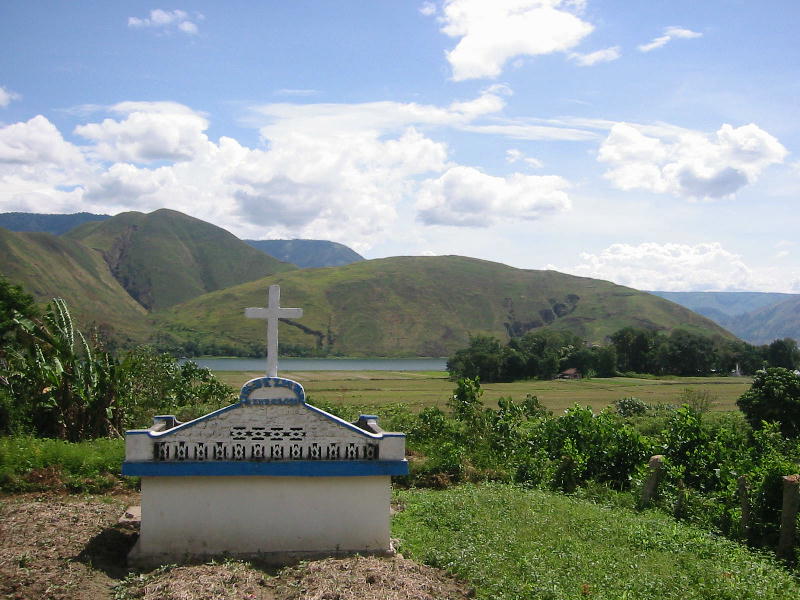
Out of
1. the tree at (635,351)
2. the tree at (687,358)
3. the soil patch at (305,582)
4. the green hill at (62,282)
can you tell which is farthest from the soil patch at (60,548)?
the green hill at (62,282)

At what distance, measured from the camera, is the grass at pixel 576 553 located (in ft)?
24.9

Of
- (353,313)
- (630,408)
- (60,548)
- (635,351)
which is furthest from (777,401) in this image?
(353,313)

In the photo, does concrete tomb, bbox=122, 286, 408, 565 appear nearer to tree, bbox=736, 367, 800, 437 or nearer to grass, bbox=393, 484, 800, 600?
grass, bbox=393, 484, 800, 600

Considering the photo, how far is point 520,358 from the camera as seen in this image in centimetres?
8212

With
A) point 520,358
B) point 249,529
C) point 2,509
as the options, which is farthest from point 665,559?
point 520,358

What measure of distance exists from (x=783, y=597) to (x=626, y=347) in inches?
3478

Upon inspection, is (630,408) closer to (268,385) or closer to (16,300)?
(268,385)

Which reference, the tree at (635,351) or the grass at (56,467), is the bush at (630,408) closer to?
the grass at (56,467)

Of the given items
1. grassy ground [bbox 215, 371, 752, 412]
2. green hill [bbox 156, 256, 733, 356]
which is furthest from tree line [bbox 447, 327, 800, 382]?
green hill [bbox 156, 256, 733, 356]

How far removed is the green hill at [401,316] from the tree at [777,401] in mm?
125790

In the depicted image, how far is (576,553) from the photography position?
873 centimetres

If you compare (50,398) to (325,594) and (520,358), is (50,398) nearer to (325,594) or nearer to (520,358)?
(325,594)

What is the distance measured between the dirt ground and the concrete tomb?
545 mm

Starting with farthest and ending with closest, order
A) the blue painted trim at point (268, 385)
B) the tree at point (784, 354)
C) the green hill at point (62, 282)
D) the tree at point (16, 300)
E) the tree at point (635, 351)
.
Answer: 1. the green hill at point (62, 282)
2. the tree at point (635, 351)
3. the tree at point (784, 354)
4. the tree at point (16, 300)
5. the blue painted trim at point (268, 385)
